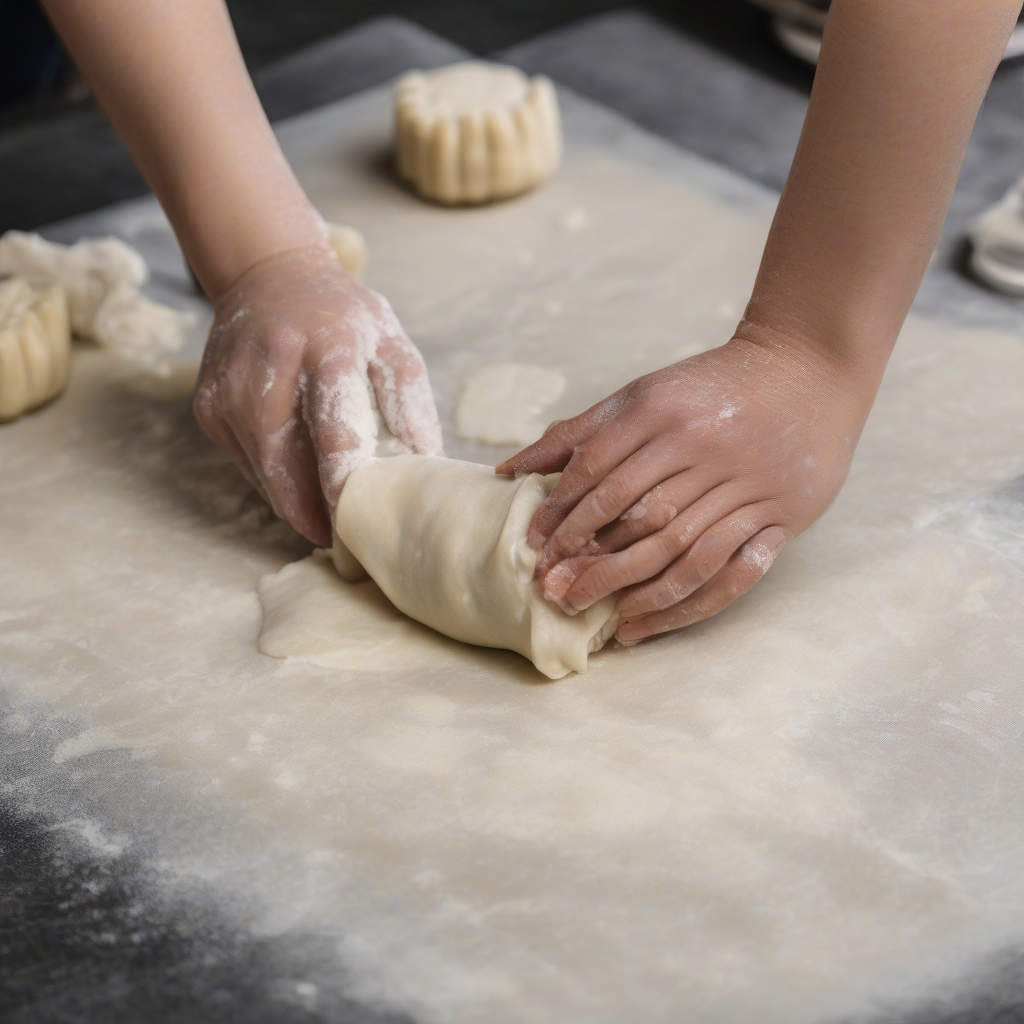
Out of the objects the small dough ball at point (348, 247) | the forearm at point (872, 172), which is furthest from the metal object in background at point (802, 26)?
Answer: the forearm at point (872, 172)

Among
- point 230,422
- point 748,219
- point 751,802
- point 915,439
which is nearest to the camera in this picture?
point 751,802

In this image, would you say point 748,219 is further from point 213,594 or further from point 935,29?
point 213,594

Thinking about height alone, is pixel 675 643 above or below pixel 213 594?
above

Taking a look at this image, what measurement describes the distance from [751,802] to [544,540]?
396 mm

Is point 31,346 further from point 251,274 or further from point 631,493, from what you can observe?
point 631,493

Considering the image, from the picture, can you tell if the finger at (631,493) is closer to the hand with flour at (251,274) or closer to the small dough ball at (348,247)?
the hand with flour at (251,274)

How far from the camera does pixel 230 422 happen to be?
1.71 metres

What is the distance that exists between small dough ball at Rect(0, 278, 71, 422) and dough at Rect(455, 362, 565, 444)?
0.73 metres

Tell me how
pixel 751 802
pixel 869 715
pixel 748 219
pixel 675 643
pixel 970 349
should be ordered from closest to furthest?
pixel 751 802 → pixel 869 715 → pixel 675 643 → pixel 970 349 → pixel 748 219

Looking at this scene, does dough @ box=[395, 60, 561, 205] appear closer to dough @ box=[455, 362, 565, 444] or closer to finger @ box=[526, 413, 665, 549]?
dough @ box=[455, 362, 565, 444]

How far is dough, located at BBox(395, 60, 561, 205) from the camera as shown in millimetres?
2551

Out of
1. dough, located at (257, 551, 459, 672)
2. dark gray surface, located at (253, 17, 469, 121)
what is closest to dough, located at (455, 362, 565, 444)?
dough, located at (257, 551, 459, 672)

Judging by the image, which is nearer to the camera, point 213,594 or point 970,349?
point 213,594

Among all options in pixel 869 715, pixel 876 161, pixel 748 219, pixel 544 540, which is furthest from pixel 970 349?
pixel 544 540
